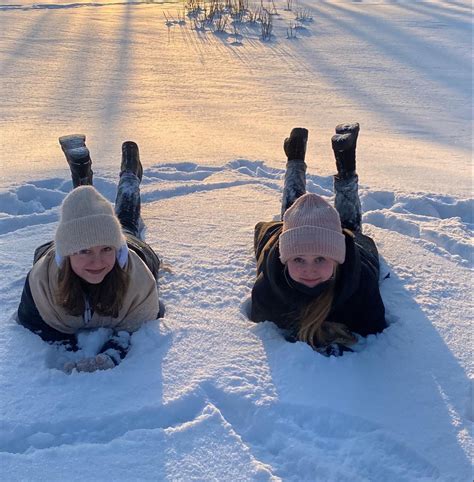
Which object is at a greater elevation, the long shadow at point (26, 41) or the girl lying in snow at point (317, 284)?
the girl lying in snow at point (317, 284)

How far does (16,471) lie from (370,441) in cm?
116

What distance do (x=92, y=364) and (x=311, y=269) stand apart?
94 cm

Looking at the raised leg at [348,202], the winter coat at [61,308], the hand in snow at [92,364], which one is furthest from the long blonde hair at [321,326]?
the raised leg at [348,202]

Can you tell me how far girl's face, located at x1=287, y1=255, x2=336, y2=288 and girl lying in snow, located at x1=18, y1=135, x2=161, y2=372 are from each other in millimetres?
628

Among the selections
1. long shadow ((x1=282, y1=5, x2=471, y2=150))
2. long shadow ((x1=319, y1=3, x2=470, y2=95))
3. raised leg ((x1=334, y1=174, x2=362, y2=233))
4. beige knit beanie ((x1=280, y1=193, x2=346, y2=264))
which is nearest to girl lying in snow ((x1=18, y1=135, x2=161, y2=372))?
beige knit beanie ((x1=280, y1=193, x2=346, y2=264))

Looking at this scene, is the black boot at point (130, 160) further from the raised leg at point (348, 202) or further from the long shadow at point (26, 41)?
the long shadow at point (26, 41)

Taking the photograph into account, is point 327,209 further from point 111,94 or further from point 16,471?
point 111,94

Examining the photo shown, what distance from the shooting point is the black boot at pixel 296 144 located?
3766 mm

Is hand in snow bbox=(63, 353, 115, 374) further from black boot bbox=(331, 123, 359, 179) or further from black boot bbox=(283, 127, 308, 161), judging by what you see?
black boot bbox=(283, 127, 308, 161)

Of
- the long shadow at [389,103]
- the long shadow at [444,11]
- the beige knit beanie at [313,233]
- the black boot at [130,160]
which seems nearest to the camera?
the beige knit beanie at [313,233]

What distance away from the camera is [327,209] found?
262 centimetres

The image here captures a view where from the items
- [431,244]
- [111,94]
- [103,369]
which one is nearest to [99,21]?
[111,94]

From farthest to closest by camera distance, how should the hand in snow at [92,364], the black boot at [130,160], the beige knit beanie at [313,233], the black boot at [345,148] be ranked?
the black boot at [130,160] → the black boot at [345,148] → the beige knit beanie at [313,233] → the hand in snow at [92,364]

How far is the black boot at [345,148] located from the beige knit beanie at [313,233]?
83 centimetres
